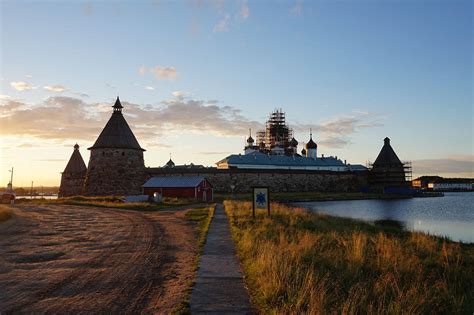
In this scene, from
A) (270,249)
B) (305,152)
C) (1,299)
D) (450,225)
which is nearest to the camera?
(1,299)

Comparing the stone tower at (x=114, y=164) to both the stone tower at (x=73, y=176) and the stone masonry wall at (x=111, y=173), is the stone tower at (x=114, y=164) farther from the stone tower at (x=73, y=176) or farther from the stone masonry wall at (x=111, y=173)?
the stone tower at (x=73, y=176)

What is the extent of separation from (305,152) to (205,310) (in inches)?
3801

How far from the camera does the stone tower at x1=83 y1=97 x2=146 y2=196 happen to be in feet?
169

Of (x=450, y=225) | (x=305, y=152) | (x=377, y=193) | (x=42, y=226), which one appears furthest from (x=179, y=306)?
(x=305, y=152)

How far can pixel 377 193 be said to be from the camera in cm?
7406

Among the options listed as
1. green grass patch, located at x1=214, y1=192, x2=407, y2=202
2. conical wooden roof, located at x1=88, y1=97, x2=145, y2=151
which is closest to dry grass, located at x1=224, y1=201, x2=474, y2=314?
conical wooden roof, located at x1=88, y1=97, x2=145, y2=151

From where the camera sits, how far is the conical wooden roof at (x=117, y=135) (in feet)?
171

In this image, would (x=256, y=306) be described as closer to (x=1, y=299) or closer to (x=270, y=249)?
(x=270, y=249)

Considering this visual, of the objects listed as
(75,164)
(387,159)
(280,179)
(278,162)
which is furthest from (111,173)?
(387,159)

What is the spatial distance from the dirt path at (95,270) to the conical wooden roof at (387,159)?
6923 cm

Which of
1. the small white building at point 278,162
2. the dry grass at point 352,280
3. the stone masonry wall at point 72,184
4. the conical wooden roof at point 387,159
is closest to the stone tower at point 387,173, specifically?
the conical wooden roof at point 387,159

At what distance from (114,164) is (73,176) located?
50.7 feet

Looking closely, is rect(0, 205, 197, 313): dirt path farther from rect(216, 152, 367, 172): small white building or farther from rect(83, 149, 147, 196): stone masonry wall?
rect(216, 152, 367, 172): small white building

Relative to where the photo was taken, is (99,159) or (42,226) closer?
(42,226)
